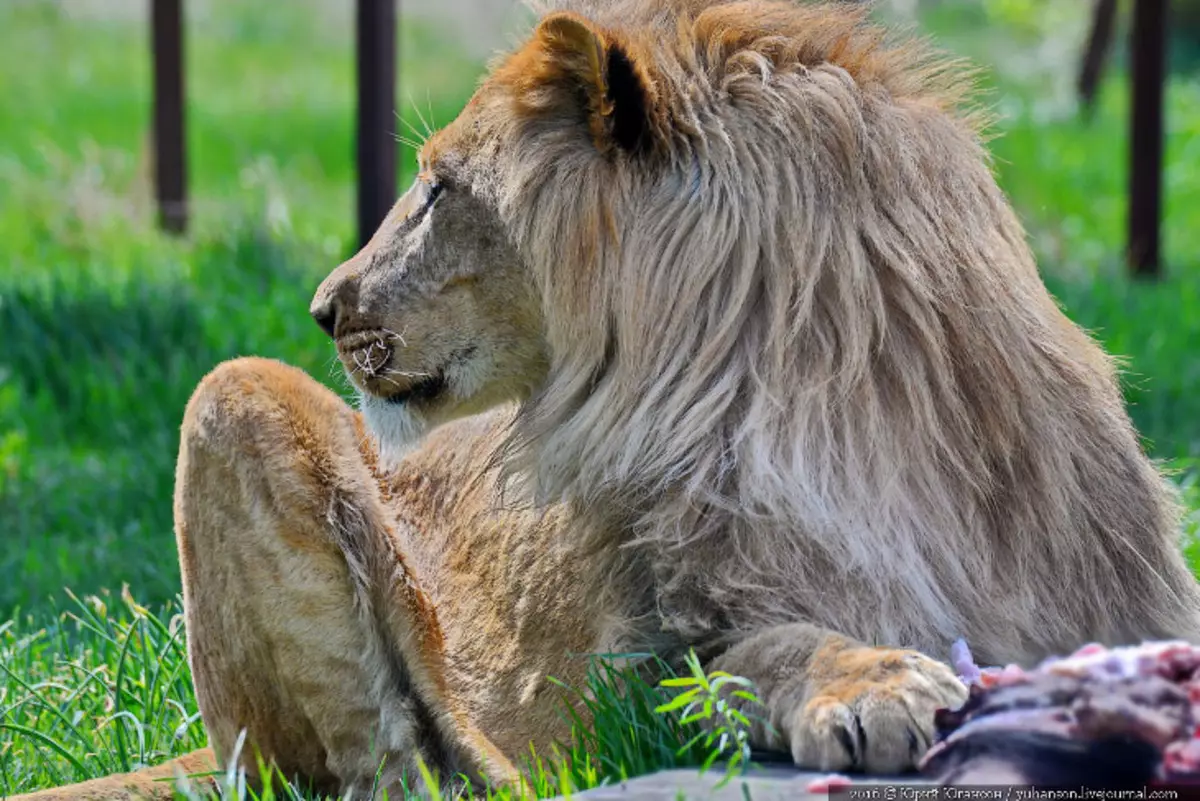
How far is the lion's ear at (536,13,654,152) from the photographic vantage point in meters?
3.14

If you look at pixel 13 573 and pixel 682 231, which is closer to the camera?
pixel 682 231

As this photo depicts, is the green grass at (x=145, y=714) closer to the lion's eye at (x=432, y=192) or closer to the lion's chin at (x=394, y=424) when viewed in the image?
the lion's chin at (x=394, y=424)

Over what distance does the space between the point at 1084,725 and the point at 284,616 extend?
194 cm

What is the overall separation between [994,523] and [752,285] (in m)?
0.60

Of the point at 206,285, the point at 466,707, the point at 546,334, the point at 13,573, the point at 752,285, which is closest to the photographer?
the point at 752,285

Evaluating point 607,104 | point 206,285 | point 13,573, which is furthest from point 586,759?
point 206,285

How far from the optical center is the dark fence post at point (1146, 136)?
9641mm

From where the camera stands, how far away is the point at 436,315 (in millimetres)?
3422

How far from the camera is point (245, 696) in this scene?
12.4 ft

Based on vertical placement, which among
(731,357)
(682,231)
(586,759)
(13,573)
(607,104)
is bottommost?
(13,573)

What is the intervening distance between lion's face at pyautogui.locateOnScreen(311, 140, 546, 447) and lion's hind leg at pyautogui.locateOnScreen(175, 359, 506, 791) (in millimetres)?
325

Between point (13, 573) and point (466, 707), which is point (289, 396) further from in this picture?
point (13, 573)

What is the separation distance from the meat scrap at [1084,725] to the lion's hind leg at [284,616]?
1.57m

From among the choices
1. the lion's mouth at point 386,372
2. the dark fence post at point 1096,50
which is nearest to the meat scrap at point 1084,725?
the lion's mouth at point 386,372
